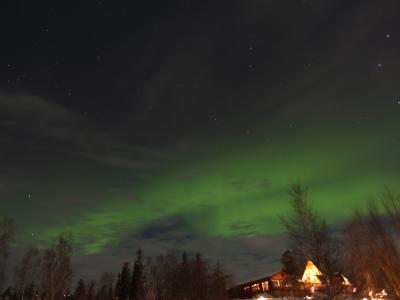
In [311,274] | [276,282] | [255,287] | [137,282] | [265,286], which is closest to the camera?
[311,274]

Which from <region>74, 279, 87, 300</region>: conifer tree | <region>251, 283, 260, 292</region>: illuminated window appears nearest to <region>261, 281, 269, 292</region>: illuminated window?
<region>251, 283, 260, 292</region>: illuminated window

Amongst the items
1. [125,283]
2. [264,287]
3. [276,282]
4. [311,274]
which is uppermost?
[125,283]

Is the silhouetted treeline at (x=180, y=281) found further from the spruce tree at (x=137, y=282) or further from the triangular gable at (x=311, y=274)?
the triangular gable at (x=311, y=274)

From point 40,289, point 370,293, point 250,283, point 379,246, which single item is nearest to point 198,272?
point 250,283

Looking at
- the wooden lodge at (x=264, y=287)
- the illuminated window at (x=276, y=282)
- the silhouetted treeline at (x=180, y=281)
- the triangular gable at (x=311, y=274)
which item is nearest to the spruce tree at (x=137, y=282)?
the silhouetted treeline at (x=180, y=281)

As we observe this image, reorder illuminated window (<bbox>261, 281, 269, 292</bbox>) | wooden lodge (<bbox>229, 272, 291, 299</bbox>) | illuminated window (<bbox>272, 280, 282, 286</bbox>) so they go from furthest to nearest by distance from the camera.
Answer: illuminated window (<bbox>261, 281, 269, 292</bbox>) → illuminated window (<bbox>272, 280, 282, 286</bbox>) → wooden lodge (<bbox>229, 272, 291, 299</bbox>)

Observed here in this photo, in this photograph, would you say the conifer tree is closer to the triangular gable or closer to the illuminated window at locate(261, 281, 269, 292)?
the illuminated window at locate(261, 281, 269, 292)

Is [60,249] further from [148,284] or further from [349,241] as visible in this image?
[349,241]

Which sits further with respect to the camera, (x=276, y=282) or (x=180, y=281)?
(x=180, y=281)

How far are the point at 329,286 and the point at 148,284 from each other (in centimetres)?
6354

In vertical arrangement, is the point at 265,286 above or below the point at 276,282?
below

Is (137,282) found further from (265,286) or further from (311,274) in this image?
(311,274)

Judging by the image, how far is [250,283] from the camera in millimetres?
73250

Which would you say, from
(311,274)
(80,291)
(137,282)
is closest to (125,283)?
(137,282)
